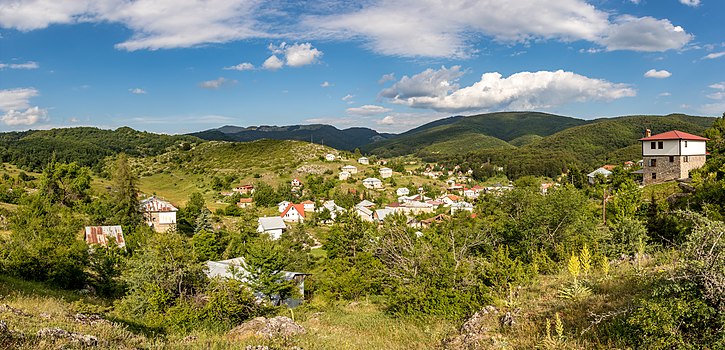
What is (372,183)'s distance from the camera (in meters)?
100

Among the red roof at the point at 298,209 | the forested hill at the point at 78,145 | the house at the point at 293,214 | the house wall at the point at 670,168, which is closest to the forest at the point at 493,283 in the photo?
the house wall at the point at 670,168

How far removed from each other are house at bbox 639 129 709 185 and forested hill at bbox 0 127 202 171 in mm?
95379

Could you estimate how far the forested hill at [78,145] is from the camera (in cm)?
10400

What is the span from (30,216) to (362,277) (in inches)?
1215

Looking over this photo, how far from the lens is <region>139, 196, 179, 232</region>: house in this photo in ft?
176

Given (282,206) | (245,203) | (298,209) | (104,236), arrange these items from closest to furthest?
(104,236), (298,209), (245,203), (282,206)

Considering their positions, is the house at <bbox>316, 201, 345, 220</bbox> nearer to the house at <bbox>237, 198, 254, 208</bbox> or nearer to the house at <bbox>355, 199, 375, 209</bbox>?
the house at <bbox>355, 199, 375, 209</bbox>

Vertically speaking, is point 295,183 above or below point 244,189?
above

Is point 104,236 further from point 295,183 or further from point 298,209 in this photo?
point 295,183

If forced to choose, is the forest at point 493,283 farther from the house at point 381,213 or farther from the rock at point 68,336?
the house at point 381,213

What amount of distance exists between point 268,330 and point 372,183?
296ft

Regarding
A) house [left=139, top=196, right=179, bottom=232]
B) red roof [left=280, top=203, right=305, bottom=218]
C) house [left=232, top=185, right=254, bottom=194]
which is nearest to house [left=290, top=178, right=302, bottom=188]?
house [left=232, top=185, right=254, bottom=194]

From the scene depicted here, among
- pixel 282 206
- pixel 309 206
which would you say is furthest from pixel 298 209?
pixel 282 206

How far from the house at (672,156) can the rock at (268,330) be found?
113 feet
